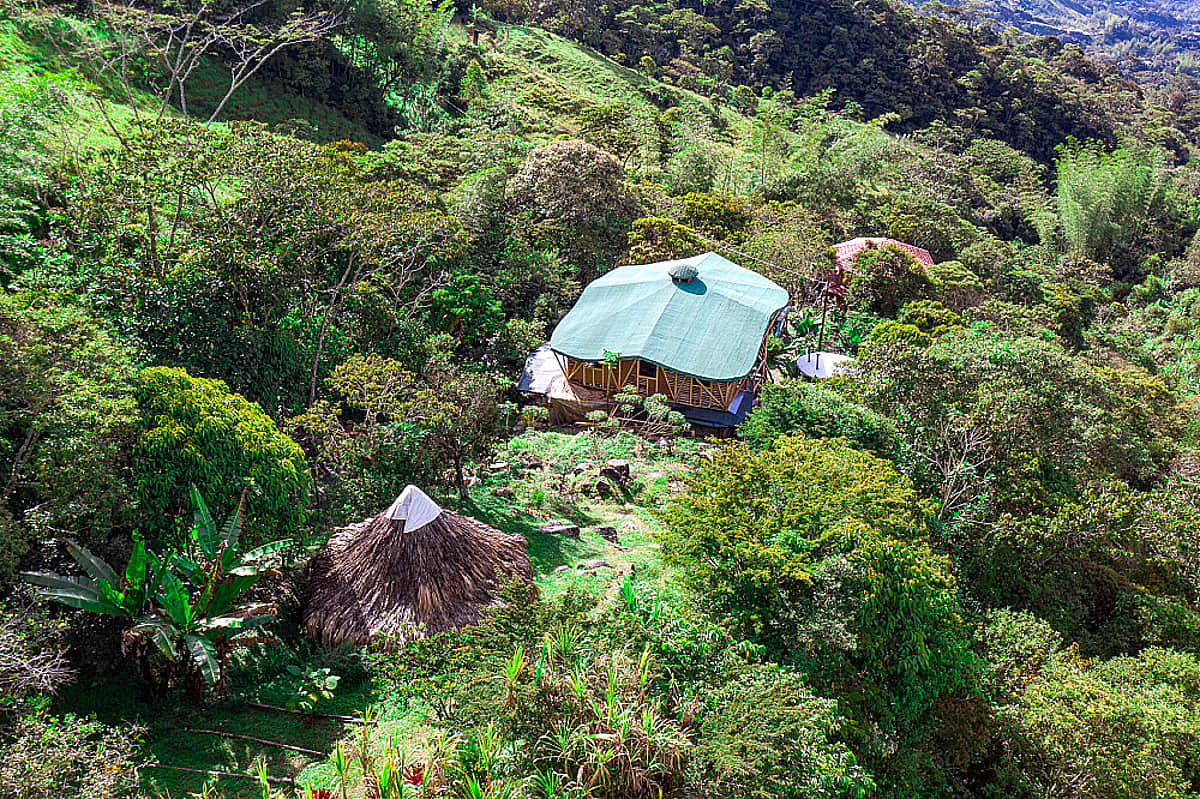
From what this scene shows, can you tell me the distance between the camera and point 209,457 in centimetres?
878

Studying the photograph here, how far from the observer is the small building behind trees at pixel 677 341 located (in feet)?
60.8

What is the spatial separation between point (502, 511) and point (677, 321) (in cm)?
858

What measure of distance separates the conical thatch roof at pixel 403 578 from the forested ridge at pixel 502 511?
6 centimetres

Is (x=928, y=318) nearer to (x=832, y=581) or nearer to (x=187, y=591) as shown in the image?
(x=832, y=581)

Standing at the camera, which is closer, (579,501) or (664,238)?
(579,501)

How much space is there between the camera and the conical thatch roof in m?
9.09

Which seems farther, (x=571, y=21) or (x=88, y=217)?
(x=571, y=21)

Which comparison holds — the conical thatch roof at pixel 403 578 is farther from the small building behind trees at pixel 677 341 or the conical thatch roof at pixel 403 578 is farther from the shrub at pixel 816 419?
the small building behind trees at pixel 677 341

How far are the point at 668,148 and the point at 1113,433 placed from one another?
2757 cm

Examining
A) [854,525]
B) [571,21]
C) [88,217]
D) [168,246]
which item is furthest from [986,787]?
[571,21]

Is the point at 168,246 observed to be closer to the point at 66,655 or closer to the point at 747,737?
the point at 66,655

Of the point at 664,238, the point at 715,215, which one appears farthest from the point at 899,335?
the point at 715,215

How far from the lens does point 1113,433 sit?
15.7m

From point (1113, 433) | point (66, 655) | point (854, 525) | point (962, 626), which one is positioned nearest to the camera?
point (66, 655)
